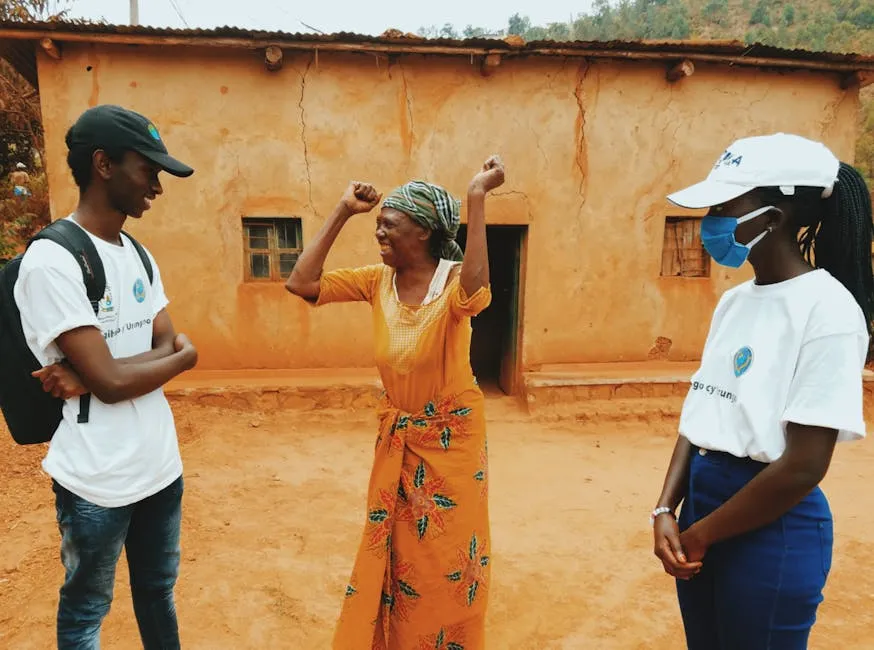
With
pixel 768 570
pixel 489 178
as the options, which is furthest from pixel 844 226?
pixel 489 178

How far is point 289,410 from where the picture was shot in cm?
625

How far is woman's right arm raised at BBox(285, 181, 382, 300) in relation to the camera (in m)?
2.20


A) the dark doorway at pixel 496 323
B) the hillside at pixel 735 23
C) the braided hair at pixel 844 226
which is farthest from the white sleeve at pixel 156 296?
the hillside at pixel 735 23

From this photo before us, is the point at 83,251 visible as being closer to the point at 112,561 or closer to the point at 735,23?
the point at 112,561

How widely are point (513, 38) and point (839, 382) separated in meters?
6.08

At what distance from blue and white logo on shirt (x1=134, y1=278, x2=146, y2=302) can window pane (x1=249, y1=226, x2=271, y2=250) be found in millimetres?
5106

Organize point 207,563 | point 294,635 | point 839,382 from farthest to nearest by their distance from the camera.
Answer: point 207,563 < point 294,635 < point 839,382

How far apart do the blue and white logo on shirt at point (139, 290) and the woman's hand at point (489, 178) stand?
109cm

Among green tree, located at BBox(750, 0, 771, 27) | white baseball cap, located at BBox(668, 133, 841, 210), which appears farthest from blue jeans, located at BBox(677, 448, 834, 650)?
green tree, located at BBox(750, 0, 771, 27)

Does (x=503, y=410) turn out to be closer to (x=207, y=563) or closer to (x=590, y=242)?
(x=590, y=242)

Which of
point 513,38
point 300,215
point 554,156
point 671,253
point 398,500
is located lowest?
point 398,500

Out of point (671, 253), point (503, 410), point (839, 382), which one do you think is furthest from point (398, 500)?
point (671, 253)

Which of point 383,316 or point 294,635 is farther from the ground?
point 383,316

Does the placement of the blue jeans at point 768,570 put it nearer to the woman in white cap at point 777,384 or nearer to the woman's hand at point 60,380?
the woman in white cap at point 777,384
